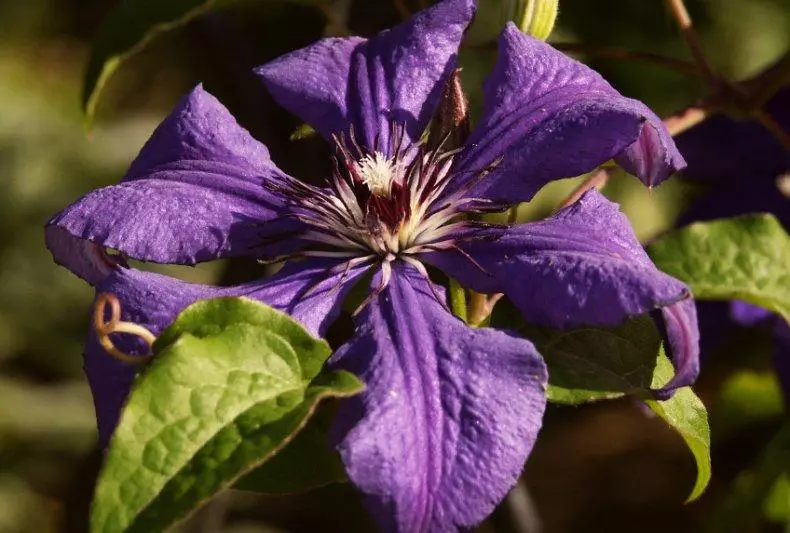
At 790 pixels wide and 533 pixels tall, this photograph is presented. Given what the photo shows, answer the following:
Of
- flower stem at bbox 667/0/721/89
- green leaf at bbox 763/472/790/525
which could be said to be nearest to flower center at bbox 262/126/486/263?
flower stem at bbox 667/0/721/89

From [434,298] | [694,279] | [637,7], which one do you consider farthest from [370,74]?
[637,7]

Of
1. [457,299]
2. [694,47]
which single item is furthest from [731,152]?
[457,299]

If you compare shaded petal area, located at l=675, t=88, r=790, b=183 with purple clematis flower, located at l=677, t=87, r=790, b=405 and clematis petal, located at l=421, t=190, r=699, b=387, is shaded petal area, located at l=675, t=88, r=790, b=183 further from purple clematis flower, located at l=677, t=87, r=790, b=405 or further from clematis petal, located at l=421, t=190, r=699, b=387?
clematis petal, located at l=421, t=190, r=699, b=387

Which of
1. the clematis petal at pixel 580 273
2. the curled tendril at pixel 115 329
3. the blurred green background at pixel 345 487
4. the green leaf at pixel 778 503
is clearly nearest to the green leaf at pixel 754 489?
the green leaf at pixel 778 503

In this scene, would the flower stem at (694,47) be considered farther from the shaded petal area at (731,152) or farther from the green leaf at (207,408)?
the green leaf at (207,408)

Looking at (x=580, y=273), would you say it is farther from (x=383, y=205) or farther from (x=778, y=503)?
(x=778, y=503)

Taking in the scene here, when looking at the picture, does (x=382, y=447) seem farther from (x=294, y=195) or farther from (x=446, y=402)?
(x=294, y=195)
